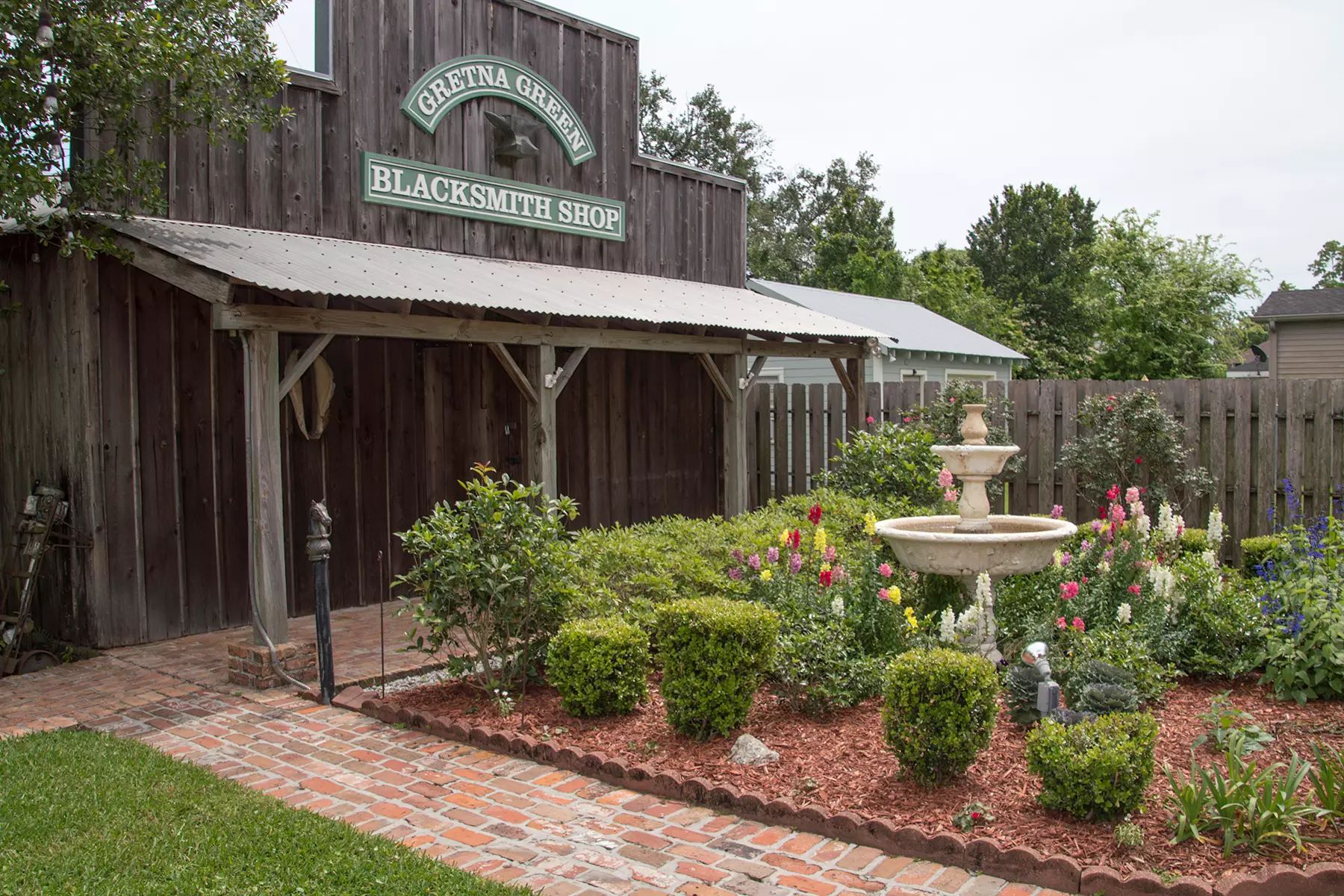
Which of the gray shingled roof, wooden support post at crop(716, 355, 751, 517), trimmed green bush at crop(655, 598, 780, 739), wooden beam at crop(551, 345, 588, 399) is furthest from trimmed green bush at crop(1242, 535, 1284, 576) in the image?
the gray shingled roof

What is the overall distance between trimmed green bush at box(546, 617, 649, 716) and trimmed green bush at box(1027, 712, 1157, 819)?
2.13 m

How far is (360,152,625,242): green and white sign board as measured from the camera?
365 inches

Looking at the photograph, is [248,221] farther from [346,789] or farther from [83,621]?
[346,789]

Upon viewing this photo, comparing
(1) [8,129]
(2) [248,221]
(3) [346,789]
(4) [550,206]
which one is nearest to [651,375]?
(4) [550,206]

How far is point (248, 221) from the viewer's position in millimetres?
8219

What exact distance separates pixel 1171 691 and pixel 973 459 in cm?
172

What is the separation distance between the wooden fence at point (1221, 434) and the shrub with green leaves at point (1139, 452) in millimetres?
209

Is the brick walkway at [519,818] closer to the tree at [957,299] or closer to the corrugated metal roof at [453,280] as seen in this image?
the corrugated metal roof at [453,280]

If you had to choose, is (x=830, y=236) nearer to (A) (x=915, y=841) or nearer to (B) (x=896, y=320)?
(B) (x=896, y=320)

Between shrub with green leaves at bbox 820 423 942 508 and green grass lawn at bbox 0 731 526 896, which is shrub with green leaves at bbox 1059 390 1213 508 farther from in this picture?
green grass lawn at bbox 0 731 526 896

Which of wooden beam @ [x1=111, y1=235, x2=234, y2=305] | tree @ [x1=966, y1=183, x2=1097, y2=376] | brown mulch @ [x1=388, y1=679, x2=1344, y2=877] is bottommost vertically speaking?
brown mulch @ [x1=388, y1=679, x2=1344, y2=877]

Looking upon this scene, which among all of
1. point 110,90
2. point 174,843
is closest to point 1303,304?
point 110,90

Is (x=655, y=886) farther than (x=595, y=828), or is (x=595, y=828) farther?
(x=595, y=828)

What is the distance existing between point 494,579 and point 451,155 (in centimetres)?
557
